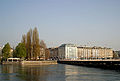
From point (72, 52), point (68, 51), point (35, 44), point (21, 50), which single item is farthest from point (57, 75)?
point (72, 52)

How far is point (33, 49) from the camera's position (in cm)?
8119

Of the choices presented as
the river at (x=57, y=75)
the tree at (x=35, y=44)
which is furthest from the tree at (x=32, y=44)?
the river at (x=57, y=75)

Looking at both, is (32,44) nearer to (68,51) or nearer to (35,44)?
(35,44)

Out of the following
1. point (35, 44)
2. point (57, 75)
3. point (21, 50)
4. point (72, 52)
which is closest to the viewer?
point (57, 75)

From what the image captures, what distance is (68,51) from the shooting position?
181 m

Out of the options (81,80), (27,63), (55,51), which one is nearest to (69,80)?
(81,80)

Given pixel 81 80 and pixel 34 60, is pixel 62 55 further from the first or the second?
pixel 81 80

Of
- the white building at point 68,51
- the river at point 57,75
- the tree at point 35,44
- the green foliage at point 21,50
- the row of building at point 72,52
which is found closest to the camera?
the river at point 57,75

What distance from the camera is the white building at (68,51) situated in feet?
589

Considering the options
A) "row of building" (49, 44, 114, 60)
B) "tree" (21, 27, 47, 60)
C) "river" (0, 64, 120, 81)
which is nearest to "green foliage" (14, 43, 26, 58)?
"tree" (21, 27, 47, 60)

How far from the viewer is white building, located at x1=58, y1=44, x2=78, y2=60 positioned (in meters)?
179

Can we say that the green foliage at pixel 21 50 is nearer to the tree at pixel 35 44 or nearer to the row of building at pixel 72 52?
the tree at pixel 35 44

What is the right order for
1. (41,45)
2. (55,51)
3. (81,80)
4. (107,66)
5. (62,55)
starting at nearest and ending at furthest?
(81,80) → (107,66) → (41,45) → (62,55) → (55,51)

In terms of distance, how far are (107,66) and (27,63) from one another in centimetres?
3270
